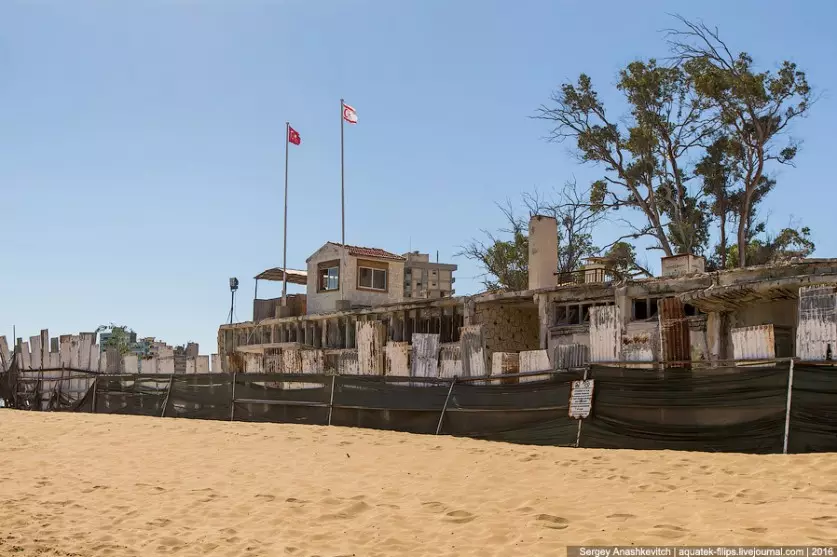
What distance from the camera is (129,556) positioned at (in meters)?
9.20

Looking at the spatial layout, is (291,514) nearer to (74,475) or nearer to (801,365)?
(74,475)

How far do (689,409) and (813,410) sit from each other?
5.78 feet

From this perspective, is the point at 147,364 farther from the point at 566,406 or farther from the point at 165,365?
the point at 566,406

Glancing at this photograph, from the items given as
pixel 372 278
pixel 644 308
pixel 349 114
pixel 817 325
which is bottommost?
pixel 817 325

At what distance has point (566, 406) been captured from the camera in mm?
14297

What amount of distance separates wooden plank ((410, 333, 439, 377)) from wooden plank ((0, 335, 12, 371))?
18.4m

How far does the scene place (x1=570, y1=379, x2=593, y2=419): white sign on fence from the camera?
45.8ft

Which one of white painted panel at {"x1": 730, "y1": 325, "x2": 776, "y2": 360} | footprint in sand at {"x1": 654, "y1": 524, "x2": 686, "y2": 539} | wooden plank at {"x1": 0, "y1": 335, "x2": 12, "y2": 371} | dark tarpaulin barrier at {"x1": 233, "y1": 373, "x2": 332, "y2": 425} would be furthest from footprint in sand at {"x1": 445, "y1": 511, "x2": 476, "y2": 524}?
wooden plank at {"x1": 0, "y1": 335, "x2": 12, "y2": 371}

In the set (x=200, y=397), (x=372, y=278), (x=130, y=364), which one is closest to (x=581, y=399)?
(x=200, y=397)

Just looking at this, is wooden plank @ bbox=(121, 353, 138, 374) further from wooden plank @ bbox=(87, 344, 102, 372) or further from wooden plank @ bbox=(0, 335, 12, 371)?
wooden plank @ bbox=(0, 335, 12, 371)

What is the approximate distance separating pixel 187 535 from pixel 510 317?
1740cm

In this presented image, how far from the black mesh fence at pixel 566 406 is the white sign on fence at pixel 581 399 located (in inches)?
3.4

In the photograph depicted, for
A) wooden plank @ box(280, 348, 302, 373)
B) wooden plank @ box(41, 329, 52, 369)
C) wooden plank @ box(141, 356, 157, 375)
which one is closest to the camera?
wooden plank @ box(280, 348, 302, 373)

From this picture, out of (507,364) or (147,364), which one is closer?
(507,364)
